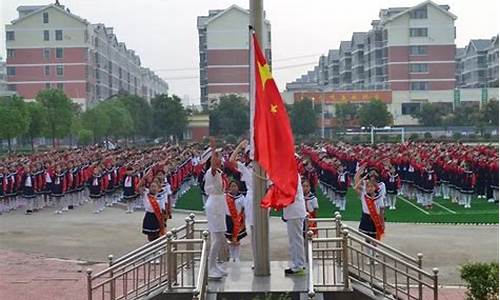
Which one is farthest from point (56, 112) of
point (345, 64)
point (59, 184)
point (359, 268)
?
point (345, 64)

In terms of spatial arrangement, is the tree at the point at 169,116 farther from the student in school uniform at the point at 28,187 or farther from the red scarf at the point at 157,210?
the red scarf at the point at 157,210

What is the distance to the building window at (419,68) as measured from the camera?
197 ft

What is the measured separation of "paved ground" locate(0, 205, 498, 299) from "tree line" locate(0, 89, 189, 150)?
16334mm

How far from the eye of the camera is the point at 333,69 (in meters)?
77.2

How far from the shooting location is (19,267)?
11.3 meters

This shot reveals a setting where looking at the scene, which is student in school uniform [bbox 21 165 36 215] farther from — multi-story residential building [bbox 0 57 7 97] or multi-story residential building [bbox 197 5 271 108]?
multi-story residential building [bbox 0 57 7 97]

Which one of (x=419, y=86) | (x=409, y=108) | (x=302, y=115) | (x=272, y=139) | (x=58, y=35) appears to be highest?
(x=58, y=35)

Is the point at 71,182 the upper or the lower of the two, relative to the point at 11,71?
lower

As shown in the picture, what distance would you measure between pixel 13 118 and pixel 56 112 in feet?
19.8

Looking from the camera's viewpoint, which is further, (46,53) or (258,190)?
(46,53)

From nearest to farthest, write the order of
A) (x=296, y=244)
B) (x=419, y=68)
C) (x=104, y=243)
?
1. (x=296, y=244)
2. (x=104, y=243)
3. (x=419, y=68)

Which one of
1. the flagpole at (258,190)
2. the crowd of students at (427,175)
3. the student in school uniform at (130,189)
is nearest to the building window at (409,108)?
the crowd of students at (427,175)

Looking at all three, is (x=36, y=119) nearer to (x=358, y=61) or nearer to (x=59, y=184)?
(x=59, y=184)

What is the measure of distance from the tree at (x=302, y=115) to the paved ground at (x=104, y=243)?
2242 centimetres
